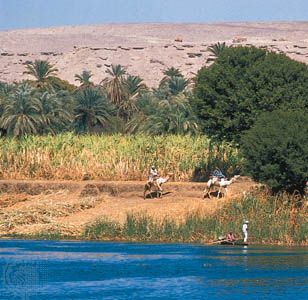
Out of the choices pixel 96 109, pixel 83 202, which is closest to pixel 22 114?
pixel 96 109

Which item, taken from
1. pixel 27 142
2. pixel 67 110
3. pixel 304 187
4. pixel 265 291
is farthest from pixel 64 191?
pixel 67 110

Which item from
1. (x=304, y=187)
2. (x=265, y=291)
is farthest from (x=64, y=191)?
(x=265, y=291)

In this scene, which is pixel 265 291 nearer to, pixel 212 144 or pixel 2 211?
pixel 2 211

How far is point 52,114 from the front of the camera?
7775 centimetres

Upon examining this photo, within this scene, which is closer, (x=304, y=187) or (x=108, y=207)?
(x=304, y=187)

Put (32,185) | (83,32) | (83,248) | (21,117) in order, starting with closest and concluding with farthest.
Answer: (83,248)
(32,185)
(21,117)
(83,32)

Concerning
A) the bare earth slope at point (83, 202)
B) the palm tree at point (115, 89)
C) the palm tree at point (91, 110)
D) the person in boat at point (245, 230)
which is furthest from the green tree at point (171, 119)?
the person in boat at point (245, 230)

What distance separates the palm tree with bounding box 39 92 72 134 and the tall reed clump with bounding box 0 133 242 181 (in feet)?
56.3

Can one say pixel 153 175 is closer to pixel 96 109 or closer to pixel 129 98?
pixel 96 109

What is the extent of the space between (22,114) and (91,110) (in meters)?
12.7

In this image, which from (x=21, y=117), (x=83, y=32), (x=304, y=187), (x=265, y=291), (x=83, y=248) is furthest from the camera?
(x=83, y=32)

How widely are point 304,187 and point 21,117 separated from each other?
3037 cm

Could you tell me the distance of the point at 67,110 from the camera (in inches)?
3295

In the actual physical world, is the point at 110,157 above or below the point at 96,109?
above
